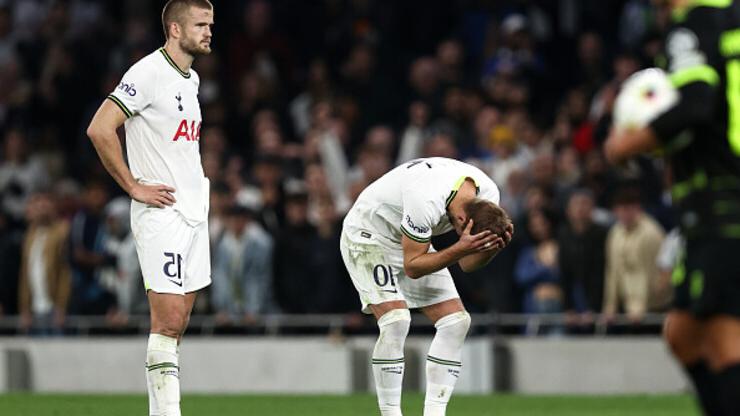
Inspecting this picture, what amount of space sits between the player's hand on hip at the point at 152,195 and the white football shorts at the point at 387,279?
1445 millimetres

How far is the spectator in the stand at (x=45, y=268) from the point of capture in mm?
19625

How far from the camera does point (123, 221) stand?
1905 centimetres

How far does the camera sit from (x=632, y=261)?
16594 millimetres

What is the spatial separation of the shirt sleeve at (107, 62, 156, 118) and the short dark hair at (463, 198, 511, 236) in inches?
81.1

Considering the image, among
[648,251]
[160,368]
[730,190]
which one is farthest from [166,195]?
[648,251]

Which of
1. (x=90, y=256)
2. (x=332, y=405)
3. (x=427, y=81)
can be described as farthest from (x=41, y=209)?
(x=332, y=405)

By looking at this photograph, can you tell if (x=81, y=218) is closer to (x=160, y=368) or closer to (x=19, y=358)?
(x=19, y=358)

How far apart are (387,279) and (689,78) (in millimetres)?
4390

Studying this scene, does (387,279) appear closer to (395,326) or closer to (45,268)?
(395,326)

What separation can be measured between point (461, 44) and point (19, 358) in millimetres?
6616

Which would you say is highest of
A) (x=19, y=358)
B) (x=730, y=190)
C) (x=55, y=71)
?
(x=55, y=71)

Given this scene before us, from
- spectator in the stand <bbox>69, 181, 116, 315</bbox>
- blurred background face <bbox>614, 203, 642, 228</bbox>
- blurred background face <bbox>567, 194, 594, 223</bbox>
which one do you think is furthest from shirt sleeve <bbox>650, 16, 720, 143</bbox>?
spectator in the stand <bbox>69, 181, 116, 315</bbox>

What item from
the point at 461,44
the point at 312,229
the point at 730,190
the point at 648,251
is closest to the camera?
the point at 730,190

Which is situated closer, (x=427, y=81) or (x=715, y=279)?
(x=715, y=279)
